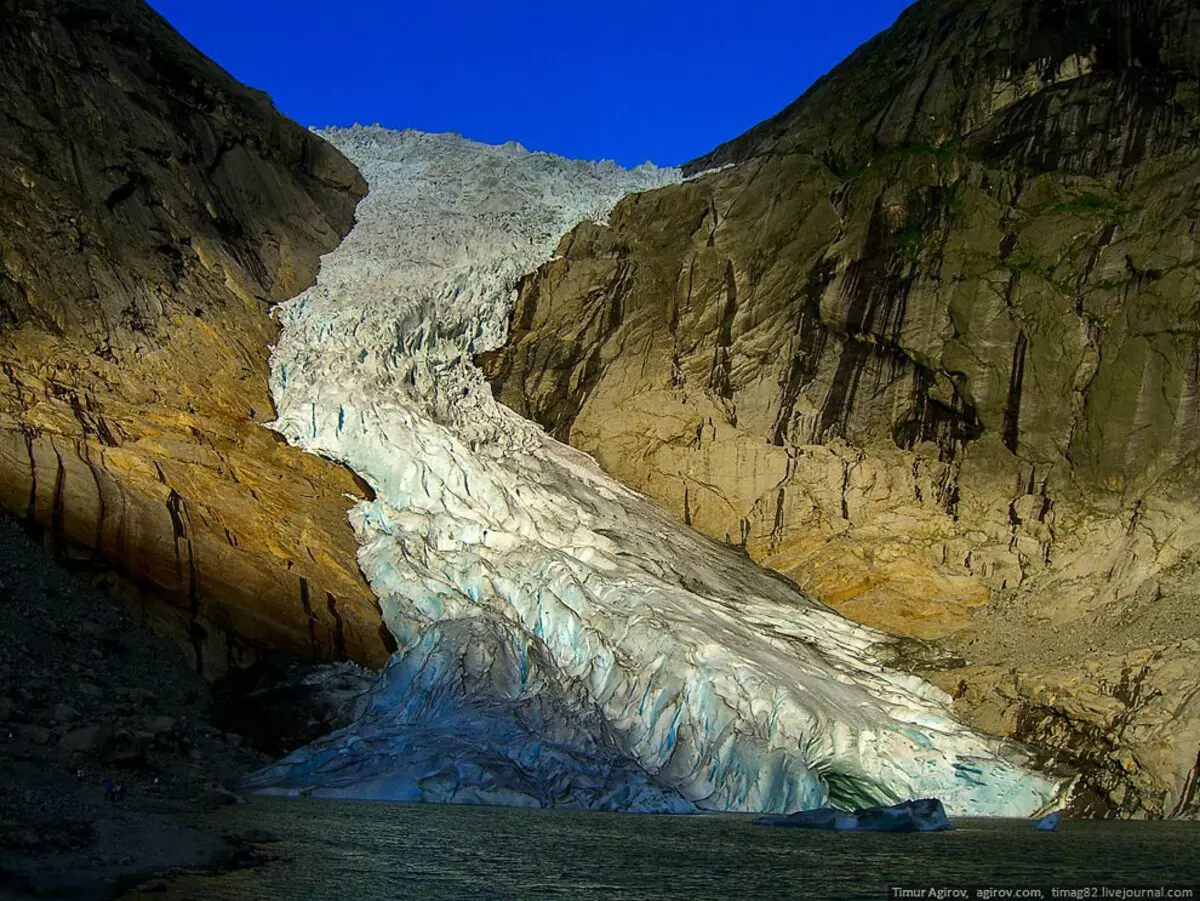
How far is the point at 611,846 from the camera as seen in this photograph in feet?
57.7

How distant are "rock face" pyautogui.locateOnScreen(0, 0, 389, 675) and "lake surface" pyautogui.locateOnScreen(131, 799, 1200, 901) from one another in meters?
7.51

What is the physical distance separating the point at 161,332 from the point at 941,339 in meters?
24.8

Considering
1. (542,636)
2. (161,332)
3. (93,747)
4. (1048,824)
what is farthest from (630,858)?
(161,332)

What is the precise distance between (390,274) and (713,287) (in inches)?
463

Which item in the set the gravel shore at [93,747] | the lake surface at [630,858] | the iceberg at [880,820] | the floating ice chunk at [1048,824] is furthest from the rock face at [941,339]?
the gravel shore at [93,747]

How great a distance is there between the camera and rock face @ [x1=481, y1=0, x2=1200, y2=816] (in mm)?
35781

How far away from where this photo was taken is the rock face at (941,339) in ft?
117

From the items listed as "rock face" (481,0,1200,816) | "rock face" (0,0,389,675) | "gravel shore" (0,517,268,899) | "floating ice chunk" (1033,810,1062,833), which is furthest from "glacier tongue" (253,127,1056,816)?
"floating ice chunk" (1033,810,1062,833)

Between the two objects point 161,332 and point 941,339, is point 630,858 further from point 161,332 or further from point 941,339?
point 941,339

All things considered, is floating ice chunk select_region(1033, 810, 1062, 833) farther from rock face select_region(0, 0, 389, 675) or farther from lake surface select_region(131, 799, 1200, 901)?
rock face select_region(0, 0, 389, 675)

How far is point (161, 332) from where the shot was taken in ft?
113

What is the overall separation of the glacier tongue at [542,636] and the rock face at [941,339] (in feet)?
8.66

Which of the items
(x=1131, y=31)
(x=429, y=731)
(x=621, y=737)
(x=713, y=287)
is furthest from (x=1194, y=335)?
(x=429, y=731)

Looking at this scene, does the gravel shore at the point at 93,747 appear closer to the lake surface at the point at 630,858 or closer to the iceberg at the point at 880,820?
the lake surface at the point at 630,858
